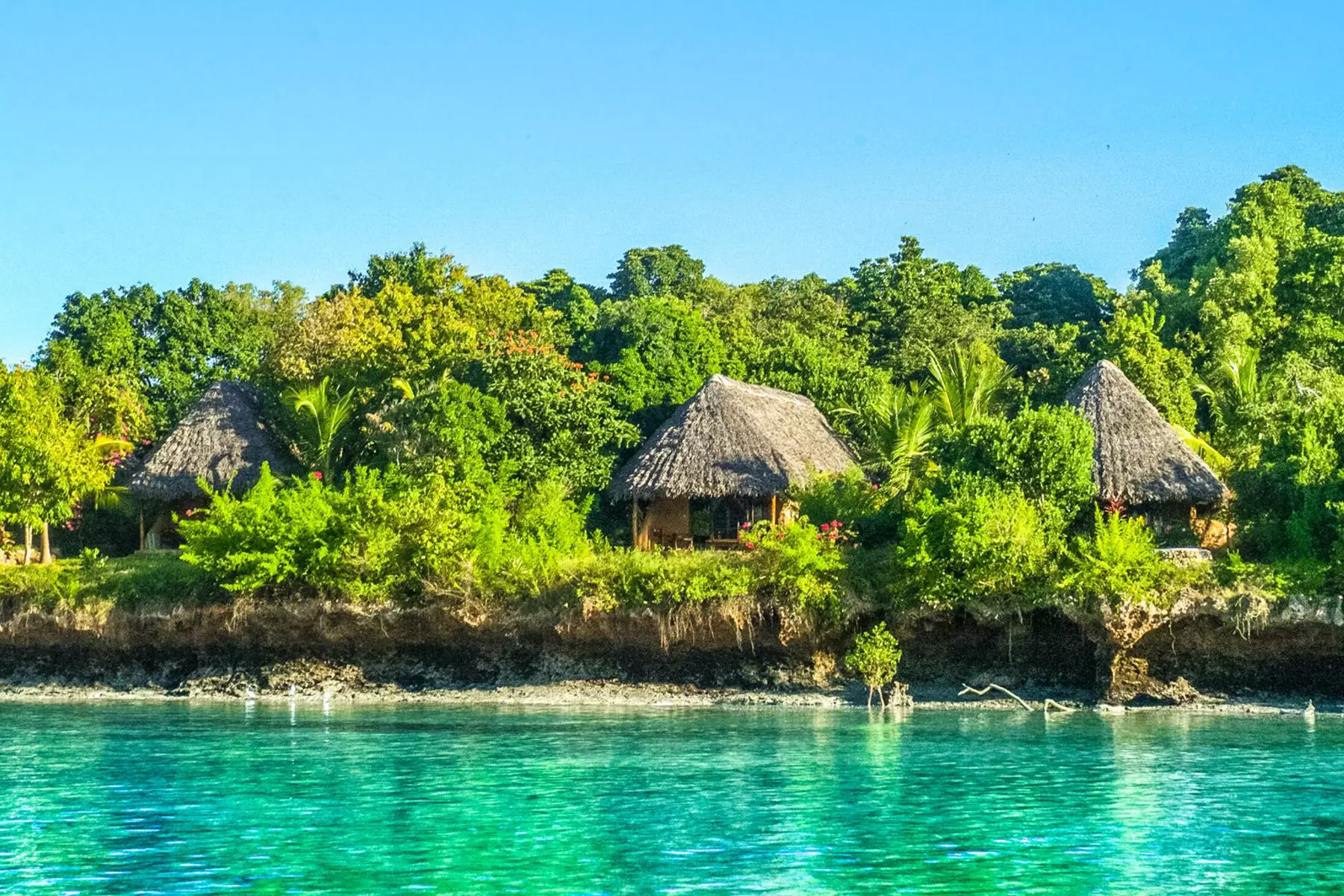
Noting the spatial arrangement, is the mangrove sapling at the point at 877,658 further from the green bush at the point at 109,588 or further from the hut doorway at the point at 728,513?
the green bush at the point at 109,588

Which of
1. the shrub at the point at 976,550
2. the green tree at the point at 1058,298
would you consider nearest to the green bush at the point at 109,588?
the shrub at the point at 976,550

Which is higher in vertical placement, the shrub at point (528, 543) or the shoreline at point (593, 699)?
the shrub at point (528, 543)

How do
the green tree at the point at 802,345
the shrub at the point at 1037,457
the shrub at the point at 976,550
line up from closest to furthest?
1. the shrub at the point at 976,550
2. the shrub at the point at 1037,457
3. the green tree at the point at 802,345

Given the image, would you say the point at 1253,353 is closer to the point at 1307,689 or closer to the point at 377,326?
the point at 1307,689

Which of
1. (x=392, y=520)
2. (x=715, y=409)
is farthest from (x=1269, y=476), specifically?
(x=392, y=520)

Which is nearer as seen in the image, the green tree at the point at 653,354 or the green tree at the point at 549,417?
the green tree at the point at 549,417

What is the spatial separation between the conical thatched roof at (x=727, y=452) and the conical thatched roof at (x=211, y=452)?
26.0 ft

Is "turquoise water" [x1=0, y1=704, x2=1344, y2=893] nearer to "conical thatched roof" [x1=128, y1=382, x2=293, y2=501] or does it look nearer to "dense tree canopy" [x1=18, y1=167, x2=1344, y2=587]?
"dense tree canopy" [x1=18, y1=167, x2=1344, y2=587]

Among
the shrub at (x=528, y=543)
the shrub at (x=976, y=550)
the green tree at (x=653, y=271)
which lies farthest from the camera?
the green tree at (x=653, y=271)

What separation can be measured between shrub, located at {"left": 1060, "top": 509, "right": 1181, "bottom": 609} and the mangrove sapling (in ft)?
9.50

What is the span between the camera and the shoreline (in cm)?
2552

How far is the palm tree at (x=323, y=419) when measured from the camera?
33281 millimetres

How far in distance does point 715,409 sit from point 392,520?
6.92m

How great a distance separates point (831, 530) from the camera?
89.2 feet
